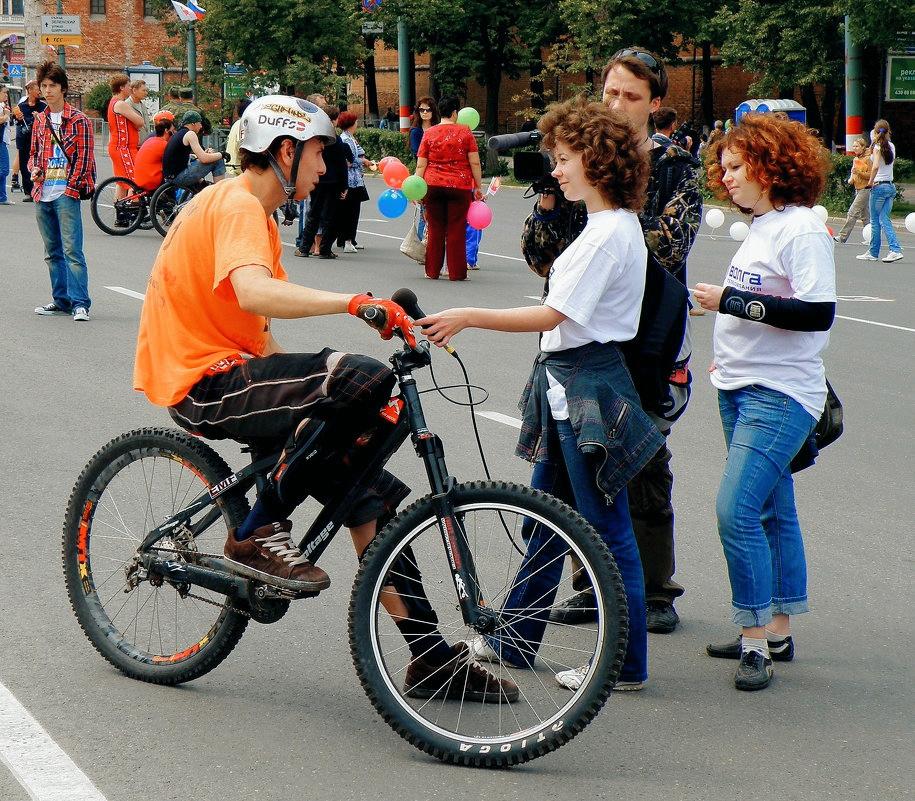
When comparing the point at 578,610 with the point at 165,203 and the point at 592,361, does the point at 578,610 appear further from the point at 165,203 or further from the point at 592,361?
the point at 165,203

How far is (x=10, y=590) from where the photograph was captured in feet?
16.6

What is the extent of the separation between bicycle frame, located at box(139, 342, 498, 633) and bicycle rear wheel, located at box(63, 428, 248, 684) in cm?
3

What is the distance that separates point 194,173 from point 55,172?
7424mm

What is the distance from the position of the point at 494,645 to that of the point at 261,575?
70cm

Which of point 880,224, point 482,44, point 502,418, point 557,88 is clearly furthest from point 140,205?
point 557,88

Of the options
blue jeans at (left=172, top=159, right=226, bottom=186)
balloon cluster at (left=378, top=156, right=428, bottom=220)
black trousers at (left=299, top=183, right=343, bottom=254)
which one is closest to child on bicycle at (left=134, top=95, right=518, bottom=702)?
balloon cluster at (left=378, top=156, right=428, bottom=220)

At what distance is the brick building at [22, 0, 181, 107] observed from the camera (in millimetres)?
82125

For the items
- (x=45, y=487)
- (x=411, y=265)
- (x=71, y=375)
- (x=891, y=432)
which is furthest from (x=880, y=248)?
(x=45, y=487)

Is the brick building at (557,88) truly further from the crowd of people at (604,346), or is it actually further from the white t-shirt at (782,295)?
the white t-shirt at (782,295)

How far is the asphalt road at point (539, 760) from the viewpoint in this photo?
362 cm

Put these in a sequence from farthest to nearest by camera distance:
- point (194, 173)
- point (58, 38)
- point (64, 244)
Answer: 1. point (58, 38)
2. point (194, 173)
3. point (64, 244)

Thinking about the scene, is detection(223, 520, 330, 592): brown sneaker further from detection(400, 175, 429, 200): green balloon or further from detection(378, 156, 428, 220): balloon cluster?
detection(378, 156, 428, 220): balloon cluster

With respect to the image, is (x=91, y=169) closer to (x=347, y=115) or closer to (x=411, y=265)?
(x=411, y=265)

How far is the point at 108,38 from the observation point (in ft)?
270
